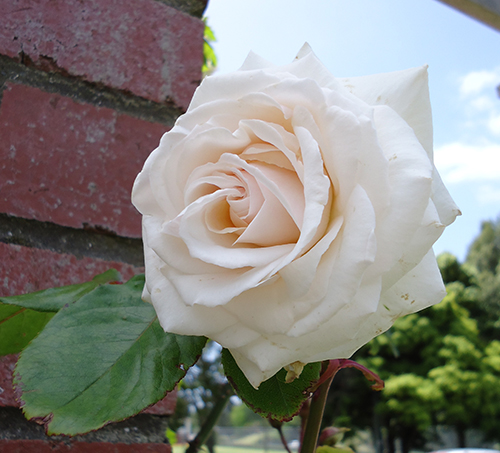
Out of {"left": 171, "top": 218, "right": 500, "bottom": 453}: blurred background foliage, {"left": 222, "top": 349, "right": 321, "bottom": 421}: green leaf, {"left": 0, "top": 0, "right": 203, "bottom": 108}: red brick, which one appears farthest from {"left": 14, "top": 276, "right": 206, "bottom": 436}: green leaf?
{"left": 171, "top": 218, "right": 500, "bottom": 453}: blurred background foliage

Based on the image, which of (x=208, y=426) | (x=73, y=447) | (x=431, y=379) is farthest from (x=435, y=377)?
(x=73, y=447)

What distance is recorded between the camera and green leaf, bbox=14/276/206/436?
0.69ft

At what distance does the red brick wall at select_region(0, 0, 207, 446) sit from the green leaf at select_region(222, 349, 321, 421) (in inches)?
8.1

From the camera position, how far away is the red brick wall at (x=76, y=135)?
0.39 m

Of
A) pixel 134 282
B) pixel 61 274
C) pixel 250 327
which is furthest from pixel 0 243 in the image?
pixel 250 327

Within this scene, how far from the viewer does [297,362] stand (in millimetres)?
212

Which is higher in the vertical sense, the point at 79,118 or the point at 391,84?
the point at 391,84

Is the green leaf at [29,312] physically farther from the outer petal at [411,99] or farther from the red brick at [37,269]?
the outer petal at [411,99]

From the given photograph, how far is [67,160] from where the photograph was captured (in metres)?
0.42

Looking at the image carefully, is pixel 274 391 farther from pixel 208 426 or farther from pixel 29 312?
pixel 208 426

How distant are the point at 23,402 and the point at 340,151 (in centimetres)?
18

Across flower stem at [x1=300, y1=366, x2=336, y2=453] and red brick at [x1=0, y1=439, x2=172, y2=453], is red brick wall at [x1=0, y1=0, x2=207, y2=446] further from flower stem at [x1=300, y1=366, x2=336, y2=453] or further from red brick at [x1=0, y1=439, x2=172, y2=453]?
flower stem at [x1=300, y1=366, x2=336, y2=453]

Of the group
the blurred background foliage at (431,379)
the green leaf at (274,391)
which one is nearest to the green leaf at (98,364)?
the green leaf at (274,391)

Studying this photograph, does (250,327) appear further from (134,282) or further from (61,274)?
(61,274)
